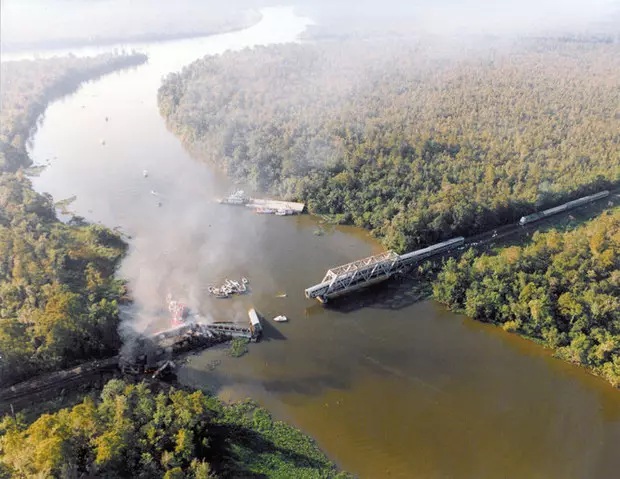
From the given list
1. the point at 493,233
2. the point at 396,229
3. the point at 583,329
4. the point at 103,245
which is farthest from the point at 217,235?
the point at 583,329

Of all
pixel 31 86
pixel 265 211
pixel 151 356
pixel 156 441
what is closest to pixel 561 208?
pixel 265 211

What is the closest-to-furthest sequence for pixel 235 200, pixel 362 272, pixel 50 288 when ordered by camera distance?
pixel 50 288 < pixel 362 272 < pixel 235 200

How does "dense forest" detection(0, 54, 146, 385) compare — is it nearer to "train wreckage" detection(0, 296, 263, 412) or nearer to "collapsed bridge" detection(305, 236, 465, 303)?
"train wreckage" detection(0, 296, 263, 412)

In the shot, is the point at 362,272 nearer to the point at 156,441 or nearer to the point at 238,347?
the point at 238,347

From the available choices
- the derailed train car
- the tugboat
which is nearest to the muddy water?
the tugboat

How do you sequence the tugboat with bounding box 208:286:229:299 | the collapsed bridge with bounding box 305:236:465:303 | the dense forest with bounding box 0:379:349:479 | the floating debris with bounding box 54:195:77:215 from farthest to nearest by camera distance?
the floating debris with bounding box 54:195:77:215 → the collapsed bridge with bounding box 305:236:465:303 → the tugboat with bounding box 208:286:229:299 → the dense forest with bounding box 0:379:349:479

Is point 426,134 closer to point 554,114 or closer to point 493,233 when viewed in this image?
point 493,233

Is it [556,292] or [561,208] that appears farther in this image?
[561,208]
